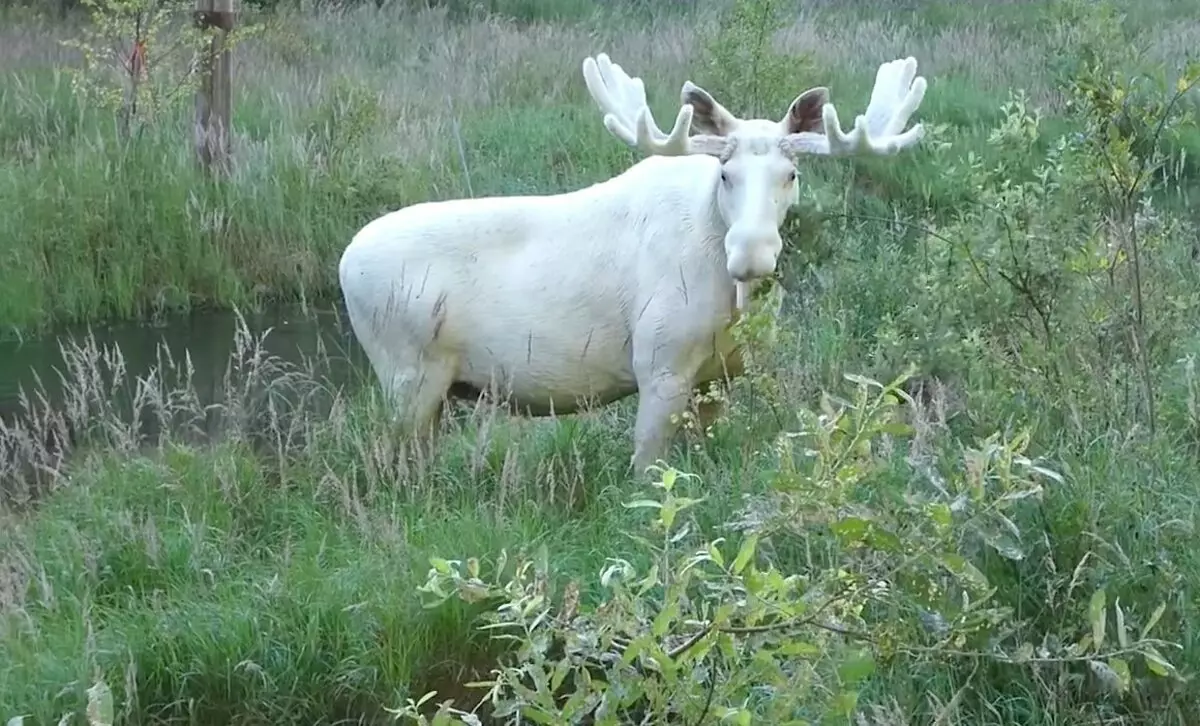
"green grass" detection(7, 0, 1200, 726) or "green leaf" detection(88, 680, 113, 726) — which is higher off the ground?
"green leaf" detection(88, 680, 113, 726)

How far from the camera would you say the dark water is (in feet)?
26.0

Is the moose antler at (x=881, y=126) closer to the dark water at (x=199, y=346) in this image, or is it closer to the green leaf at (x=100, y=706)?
the green leaf at (x=100, y=706)

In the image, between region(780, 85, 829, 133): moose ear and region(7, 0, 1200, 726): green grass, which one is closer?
region(7, 0, 1200, 726): green grass

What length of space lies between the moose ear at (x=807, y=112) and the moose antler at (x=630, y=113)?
1.17 ft

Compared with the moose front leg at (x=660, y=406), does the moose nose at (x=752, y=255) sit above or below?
above

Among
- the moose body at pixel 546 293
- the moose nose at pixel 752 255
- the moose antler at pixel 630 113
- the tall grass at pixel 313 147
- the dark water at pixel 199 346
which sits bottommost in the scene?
the dark water at pixel 199 346

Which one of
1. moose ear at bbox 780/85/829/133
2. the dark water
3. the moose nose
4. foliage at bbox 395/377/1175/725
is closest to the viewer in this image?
foliage at bbox 395/377/1175/725

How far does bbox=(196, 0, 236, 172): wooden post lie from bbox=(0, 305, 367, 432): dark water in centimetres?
128

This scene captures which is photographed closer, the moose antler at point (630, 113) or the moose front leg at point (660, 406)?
the moose antler at point (630, 113)

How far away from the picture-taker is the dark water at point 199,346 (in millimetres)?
7934

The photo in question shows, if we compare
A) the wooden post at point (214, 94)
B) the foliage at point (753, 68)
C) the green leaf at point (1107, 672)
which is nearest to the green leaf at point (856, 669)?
the green leaf at point (1107, 672)

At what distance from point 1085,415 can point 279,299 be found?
6346 millimetres

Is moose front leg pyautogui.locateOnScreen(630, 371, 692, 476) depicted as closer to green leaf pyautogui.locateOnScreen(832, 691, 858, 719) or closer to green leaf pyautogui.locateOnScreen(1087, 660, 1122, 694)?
green leaf pyautogui.locateOnScreen(1087, 660, 1122, 694)

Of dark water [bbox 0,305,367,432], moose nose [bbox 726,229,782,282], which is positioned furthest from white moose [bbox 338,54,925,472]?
dark water [bbox 0,305,367,432]
